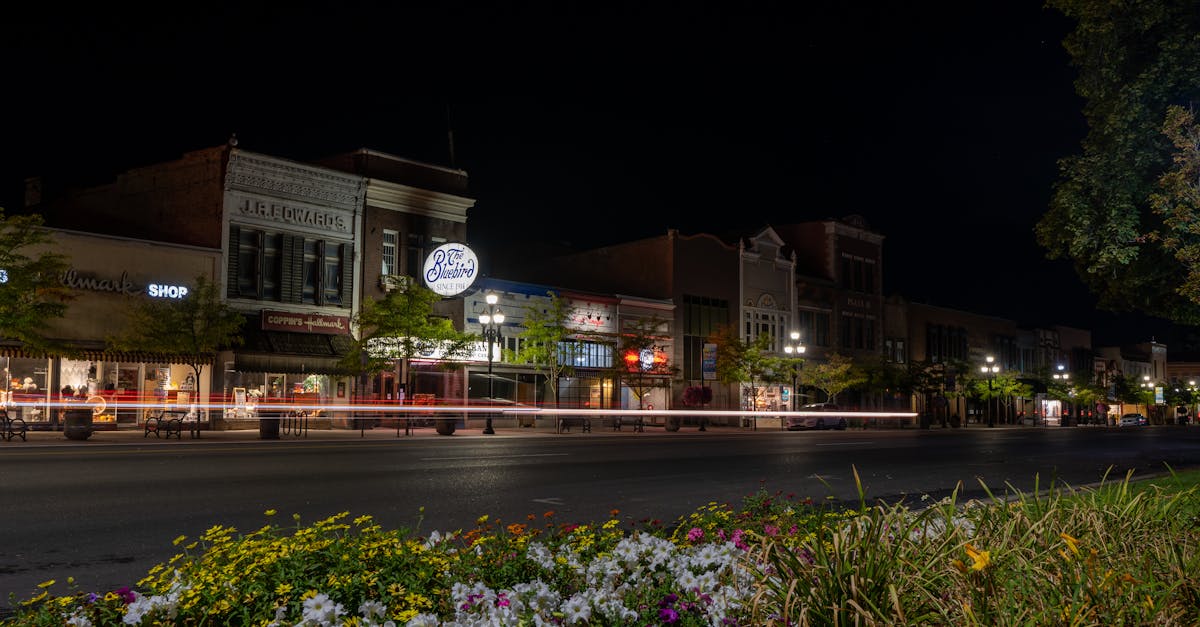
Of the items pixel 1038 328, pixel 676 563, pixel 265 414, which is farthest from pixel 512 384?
pixel 1038 328

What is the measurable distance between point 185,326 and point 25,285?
20.9 feet

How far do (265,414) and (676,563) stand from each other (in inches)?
1344

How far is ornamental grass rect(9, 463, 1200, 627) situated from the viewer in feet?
14.8

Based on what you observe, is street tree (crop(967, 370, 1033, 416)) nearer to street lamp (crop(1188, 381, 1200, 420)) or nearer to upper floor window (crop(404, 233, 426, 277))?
street lamp (crop(1188, 381, 1200, 420))

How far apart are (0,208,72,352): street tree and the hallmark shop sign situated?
9.24 meters

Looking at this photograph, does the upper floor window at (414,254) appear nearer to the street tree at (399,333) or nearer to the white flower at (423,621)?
the street tree at (399,333)

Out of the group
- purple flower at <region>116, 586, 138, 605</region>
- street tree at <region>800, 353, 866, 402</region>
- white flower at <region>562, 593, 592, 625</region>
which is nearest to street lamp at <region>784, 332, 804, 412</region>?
street tree at <region>800, 353, 866, 402</region>

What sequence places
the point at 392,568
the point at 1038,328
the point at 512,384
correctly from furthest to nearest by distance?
the point at 1038,328
the point at 512,384
the point at 392,568

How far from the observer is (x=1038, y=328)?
309 feet

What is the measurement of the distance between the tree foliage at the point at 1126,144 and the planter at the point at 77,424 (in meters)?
24.8

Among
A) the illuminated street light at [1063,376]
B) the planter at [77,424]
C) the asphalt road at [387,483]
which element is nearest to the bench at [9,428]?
the planter at [77,424]

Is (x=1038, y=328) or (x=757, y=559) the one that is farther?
(x=1038, y=328)

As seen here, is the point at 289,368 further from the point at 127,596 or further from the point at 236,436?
the point at 127,596

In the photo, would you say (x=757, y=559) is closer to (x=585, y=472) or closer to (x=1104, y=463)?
(x=585, y=472)
